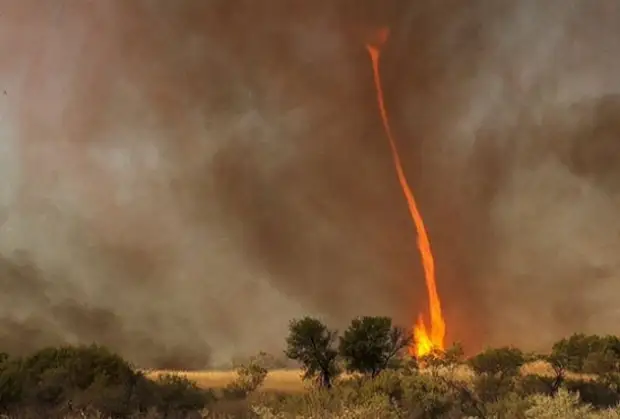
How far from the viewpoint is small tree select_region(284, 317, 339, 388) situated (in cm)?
2372

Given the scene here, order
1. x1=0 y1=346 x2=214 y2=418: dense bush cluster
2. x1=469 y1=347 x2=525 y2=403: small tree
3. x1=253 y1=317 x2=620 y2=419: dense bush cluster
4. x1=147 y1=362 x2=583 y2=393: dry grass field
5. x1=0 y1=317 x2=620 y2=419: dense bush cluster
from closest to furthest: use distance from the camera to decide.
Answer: x1=253 y1=317 x2=620 y2=419: dense bush cluster < x1=0 y1=317 x2=620 y2=419: dense bush cluster < x1=0 y1=346 x2=214 y2=418: dense bush cluster < x1=469 y1=347 x2=525 y2=403: small tree < x1=147 y1=362 x2=583 y2=393: dry grass field

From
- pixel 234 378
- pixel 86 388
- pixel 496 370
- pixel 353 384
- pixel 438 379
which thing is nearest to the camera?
pixel 86 388

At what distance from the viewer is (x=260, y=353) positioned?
84.5 feet

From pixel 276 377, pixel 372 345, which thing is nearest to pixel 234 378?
pixel 276 377

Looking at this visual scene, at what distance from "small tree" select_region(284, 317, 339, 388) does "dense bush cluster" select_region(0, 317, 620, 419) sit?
0.12 ft

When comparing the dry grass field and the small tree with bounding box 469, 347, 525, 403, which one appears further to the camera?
the dry grass field

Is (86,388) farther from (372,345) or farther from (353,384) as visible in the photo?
(372,345)

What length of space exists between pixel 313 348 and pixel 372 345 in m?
2.09

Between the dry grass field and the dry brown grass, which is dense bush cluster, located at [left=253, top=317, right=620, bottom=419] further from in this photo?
the dry brown grass

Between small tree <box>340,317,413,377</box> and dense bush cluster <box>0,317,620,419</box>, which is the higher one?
small tree <box>340,317,413,377</box>

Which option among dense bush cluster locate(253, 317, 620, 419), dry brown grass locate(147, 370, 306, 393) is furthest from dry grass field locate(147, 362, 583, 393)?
dense bush cluster locate(253, 317, 620, 419)

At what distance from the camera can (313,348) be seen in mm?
24203

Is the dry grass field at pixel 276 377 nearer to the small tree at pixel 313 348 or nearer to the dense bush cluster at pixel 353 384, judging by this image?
the dense bush cluster at pixel 353 384

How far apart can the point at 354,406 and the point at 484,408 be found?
374 centimetres
